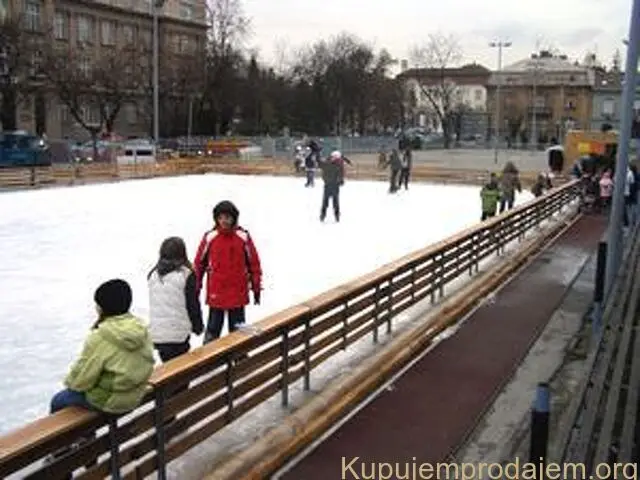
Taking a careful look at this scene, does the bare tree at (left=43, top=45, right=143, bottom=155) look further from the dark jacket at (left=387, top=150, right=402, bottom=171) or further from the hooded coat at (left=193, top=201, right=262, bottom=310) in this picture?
the hooded coat at (left=193, top=201, right=262, bottom=310)

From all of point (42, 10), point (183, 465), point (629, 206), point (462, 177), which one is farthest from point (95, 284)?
point (42, 10)

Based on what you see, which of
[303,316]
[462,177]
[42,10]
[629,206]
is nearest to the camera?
[303,316]

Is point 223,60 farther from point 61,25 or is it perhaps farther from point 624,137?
point 624,137

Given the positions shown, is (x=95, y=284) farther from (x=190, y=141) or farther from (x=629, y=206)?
(x=190, y=141)

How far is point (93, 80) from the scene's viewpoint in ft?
185

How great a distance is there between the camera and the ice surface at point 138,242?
9016 millimetres

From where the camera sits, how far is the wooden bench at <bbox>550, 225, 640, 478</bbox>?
14.2 feet

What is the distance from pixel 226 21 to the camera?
69250mm

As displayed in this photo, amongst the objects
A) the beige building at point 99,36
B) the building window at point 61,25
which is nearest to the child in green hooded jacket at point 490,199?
the beige building at point 99,36

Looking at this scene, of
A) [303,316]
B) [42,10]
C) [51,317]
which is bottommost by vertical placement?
[51,317]

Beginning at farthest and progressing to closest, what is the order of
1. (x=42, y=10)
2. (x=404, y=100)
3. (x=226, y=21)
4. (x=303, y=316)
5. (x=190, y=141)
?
(x=404, y=100), (x=226, y=21), (x=42, y=10), (x=190, y=141), (x=303, y=316)

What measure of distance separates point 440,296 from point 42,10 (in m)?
60.0

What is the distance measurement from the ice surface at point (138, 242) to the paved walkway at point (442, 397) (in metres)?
2.45

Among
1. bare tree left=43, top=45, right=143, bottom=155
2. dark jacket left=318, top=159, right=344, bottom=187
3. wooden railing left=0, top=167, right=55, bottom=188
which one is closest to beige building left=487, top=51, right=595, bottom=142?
bare tree left=43, top=45, right=143, bottom=155
